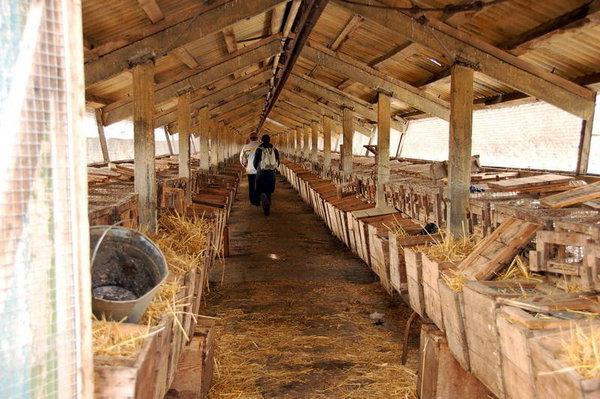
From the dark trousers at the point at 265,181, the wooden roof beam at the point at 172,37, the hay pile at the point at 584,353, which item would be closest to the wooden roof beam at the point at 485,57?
the wooden roof beam at the point at 172,37

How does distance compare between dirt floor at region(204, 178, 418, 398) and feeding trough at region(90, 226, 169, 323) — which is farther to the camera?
dirt floor at region(204, 178, 418, 398)

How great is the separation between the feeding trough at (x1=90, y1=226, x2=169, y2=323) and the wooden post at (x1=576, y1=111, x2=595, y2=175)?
8145 millimetres

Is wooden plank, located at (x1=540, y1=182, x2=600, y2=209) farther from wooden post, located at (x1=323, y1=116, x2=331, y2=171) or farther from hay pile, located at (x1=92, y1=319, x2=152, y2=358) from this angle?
wooden post, located at (x1=323, y1=116, x2=331, y2=171)

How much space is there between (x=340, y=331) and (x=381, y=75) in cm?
654

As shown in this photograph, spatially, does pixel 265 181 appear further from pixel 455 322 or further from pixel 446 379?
pixel 455 322

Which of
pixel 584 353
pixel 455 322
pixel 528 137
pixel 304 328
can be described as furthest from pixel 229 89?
pixel 584 353

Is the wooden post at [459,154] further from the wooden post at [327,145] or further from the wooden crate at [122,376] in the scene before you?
the wooden post at [327,145]

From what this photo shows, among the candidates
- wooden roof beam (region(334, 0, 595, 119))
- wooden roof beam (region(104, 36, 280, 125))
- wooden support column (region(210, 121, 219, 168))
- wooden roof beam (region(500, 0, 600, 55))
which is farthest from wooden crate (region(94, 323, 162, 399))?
A: wooden support column (region(210, 121, 219, 168))

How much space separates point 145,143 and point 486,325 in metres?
6.06

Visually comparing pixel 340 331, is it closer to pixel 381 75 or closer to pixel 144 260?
pixel 144 260

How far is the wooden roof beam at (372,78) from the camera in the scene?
12.3 m

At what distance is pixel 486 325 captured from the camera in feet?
13.3

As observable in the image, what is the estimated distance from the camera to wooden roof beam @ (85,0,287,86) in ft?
26.1

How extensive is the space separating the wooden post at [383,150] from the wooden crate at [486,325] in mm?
7666
